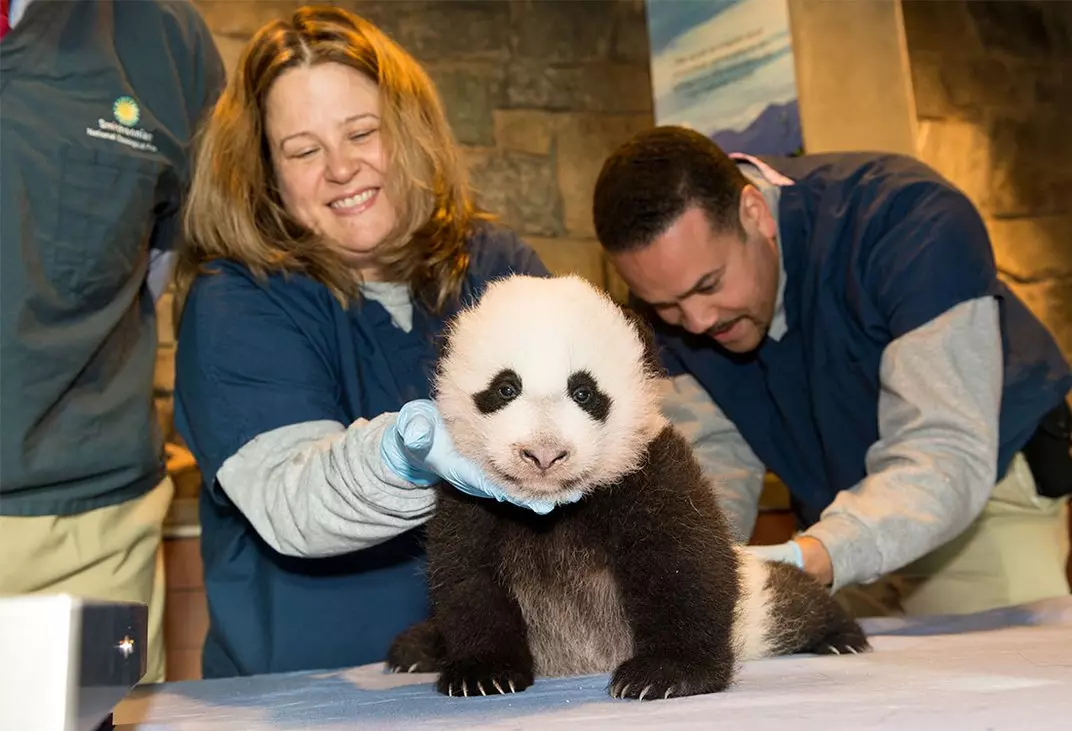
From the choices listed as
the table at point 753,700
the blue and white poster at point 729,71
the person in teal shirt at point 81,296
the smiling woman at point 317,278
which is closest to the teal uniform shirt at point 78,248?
the person in teal shirt at point 81,296

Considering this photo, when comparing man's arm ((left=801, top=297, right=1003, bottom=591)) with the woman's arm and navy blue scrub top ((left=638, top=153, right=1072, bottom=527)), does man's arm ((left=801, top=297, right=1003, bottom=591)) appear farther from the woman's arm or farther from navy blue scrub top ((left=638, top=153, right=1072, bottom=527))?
the woman's arm

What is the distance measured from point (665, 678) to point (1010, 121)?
6.89 ft

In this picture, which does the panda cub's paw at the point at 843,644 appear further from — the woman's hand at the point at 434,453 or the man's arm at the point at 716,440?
the man's arm at the point at 716,440

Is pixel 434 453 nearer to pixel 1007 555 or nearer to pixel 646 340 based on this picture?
pixel 646 340

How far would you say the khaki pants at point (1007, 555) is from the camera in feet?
7.30

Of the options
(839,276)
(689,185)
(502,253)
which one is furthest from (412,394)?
(839,276)

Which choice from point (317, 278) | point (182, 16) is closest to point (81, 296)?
point (317, 278)

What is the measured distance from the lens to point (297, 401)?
160 centimetres

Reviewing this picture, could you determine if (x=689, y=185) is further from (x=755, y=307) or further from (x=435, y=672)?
(x=435, y=672)

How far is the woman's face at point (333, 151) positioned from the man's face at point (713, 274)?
559mm

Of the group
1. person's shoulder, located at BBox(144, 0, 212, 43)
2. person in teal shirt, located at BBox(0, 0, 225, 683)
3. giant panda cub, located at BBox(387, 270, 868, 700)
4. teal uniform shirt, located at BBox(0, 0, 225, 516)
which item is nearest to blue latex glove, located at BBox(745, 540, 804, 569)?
giant panda cub, located at BBox(387, 270, 868, 700)

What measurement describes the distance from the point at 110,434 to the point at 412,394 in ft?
1.83

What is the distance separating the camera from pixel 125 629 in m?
0.89

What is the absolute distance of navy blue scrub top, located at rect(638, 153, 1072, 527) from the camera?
6.23ft
